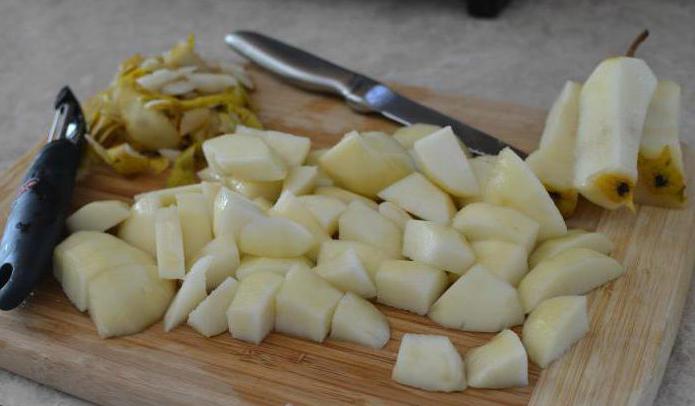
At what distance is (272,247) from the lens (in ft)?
4.79

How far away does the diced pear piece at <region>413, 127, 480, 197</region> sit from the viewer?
1563mm

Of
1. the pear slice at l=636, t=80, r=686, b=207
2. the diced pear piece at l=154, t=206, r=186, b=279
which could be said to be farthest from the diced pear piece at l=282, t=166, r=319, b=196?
the pear slice at l=636, t=80, r=686, b=207

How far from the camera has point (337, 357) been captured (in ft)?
4.32

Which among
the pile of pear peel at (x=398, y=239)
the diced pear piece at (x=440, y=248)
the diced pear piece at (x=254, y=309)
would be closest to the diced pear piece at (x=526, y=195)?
the pile of pear peel at (x=398, y=239)

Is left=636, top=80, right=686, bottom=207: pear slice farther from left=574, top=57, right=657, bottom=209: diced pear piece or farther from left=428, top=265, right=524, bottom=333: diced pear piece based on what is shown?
left=428, top=265, right=524, bottom=333: diced pear piece

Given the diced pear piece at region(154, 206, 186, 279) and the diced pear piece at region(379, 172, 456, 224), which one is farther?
the diced pear piece at region(379, 172, 456, 224)

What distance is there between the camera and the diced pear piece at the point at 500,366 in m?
1.22

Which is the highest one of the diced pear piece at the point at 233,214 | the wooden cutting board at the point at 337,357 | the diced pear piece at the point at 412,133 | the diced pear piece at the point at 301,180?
the diced pear piece at the point at 233,214

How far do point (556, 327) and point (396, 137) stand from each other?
0.64 meters

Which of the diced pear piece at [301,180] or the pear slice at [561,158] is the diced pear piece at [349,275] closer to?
the diced pear piece at [301,180]

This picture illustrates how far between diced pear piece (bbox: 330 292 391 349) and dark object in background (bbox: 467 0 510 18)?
154cm

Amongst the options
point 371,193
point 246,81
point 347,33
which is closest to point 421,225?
point 371,193

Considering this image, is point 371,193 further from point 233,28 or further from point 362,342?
point 233,28

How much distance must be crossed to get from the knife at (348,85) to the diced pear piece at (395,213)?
295 mm
